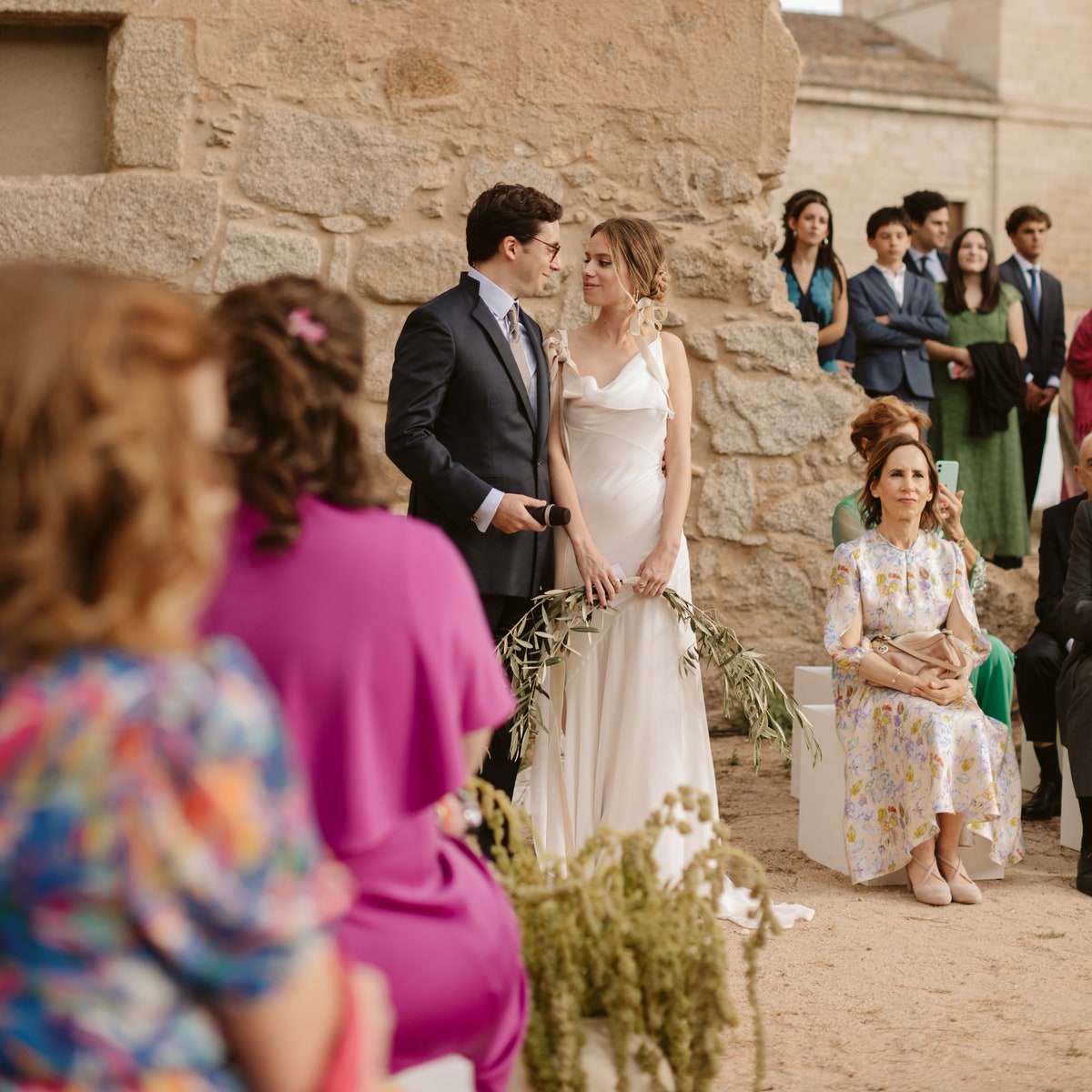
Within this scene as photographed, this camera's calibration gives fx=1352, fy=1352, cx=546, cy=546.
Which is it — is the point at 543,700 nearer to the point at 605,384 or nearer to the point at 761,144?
the point at 605,384

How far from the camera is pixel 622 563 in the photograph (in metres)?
3.97

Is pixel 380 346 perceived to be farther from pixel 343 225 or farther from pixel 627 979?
pixel 627 979

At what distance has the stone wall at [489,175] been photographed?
16.7ft

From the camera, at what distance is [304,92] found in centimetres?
521

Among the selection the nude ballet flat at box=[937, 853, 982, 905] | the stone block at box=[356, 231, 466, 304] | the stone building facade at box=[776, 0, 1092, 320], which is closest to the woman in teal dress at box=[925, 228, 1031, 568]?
the stone block at box=[356, 231, 466, 304]

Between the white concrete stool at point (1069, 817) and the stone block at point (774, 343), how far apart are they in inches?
80.1

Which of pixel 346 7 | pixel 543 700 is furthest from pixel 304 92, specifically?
pixel 543 700

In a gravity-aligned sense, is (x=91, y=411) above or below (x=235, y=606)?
above

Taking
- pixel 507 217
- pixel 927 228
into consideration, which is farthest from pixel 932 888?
pixel 927 228

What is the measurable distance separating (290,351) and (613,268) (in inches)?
95.5

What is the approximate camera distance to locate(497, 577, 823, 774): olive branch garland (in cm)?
378

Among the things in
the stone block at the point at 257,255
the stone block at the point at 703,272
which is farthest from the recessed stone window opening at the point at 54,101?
the stone block at the point at 703,272

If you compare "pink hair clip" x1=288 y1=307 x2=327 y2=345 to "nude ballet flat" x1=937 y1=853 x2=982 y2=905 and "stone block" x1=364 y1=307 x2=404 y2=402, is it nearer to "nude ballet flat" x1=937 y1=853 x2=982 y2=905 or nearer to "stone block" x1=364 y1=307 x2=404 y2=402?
"nude ballet flat" x1=937 y1=853 x2=982 y2=905

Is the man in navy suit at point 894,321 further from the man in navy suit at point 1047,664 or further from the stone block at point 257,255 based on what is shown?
the stone block at point 257,255
